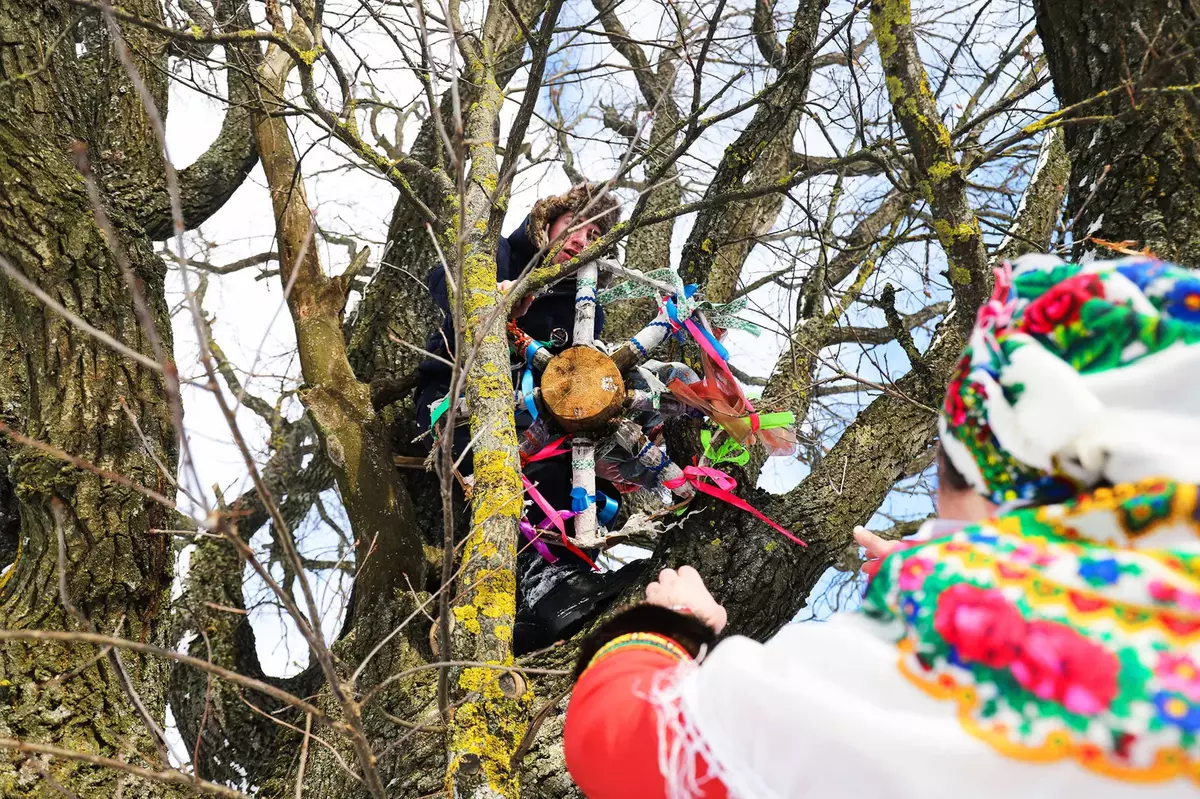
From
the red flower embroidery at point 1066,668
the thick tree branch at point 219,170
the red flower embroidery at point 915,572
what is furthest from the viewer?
the thick tree branch at point 219,170

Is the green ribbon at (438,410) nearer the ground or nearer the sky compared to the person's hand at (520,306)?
nearer the ground

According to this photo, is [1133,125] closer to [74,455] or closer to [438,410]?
[438,410]

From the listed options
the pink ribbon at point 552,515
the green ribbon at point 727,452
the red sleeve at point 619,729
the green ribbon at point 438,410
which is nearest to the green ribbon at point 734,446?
the green ribbon at point 727,452

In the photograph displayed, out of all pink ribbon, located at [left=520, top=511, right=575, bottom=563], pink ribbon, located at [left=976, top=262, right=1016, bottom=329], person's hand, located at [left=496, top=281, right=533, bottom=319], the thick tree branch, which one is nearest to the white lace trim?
pink ribbon, located at [left=976, top=262, right=1016, bottom=329]

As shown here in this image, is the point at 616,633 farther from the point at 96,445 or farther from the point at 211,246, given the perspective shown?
the point at 211,246

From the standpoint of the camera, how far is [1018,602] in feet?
2.52

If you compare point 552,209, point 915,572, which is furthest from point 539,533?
point 915,572

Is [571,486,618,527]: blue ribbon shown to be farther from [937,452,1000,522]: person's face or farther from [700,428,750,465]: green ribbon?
[937,452,1000,522]: person's face

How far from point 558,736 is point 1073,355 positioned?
→ 1.85 meters

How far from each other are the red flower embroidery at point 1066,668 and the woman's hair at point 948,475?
9.5 inches

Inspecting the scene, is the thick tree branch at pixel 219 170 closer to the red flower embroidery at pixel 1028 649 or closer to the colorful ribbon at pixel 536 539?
the colorful ribbon at pixel 536 539

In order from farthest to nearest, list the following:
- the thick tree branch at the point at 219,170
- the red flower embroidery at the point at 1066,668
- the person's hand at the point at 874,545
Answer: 1. the thick tree branch at the point at 219,170
2. the person's hand at the point at 874,545
3. the red flower embroidery at the point at 1066,668

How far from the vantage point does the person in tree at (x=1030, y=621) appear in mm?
722

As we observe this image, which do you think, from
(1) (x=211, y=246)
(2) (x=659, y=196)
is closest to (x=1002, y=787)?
(2) (x=659, y=196)
